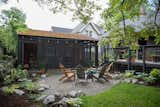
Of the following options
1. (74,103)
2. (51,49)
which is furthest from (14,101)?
(51,49)

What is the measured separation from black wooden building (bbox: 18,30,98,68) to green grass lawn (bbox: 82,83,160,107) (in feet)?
27.0

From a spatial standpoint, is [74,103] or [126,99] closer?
[74,103]

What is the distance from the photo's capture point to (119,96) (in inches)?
262

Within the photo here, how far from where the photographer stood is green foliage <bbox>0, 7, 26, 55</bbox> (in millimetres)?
Result: 16895

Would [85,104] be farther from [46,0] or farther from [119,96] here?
[46,0]

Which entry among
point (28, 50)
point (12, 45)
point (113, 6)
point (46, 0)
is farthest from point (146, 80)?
point (12, 45)

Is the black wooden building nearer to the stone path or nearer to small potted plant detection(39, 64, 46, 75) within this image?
small potted plant detection(39, 64, 46, 75)

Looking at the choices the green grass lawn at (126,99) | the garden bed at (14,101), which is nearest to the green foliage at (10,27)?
the garden bed at (14,101)

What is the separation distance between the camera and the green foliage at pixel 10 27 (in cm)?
1690

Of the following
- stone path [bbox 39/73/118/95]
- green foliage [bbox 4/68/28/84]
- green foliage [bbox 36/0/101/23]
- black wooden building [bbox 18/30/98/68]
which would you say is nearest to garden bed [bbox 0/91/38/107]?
stone path [bbox 39/73/118/95]

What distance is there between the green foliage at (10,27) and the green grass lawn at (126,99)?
1215cm

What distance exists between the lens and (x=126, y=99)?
634 centimetres

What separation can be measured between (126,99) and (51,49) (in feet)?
32.4

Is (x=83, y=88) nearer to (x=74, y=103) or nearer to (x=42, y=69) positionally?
(x=74, y=103)
